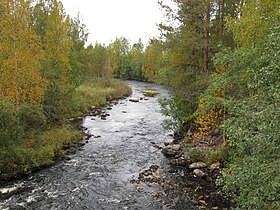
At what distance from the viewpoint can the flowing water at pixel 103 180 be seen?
1346 centimetres

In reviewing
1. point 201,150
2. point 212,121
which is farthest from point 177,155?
point 212,121

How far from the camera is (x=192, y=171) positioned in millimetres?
17625

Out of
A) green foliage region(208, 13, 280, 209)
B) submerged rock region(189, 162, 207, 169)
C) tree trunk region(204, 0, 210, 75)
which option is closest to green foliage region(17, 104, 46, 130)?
submerged rock region(189, 162, 207, 169)

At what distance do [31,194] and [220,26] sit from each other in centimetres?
1788

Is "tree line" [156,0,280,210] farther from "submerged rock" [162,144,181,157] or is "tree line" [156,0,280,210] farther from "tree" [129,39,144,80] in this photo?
"tree" [129,39,144,80]

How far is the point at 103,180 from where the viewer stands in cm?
1625

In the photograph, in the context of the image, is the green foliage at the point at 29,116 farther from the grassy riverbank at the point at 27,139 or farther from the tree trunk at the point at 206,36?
the tree trunk at the point at 206,36

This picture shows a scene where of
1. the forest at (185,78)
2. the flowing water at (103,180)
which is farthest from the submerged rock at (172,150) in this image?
the forest at (185,78)

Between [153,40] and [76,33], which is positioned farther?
[76,33]

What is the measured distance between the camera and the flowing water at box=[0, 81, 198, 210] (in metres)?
13.5

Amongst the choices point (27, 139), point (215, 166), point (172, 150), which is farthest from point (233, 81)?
point (27, 139)

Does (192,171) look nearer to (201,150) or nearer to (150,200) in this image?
(201,150)

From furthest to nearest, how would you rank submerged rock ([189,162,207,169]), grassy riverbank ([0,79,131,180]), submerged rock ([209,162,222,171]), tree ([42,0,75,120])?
1. tree ([42,0,75,120])
2. submerged rock ([189,162,207,169])
3. submerged rock ([209,162,222,171])
4. grassy riverbank ([0,79,131,180])

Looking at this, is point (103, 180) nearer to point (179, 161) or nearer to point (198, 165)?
point (179, 161)
